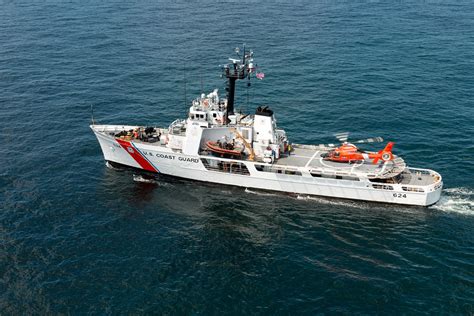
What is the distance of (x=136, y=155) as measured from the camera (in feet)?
204

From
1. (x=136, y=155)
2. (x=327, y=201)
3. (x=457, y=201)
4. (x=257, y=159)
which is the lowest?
(x=327, y=201)

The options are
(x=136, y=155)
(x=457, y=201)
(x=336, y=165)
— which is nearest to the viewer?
(x=457, y=201)

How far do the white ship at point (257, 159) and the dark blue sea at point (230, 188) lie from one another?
1.80 meters

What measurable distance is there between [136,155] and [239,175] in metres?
14.2

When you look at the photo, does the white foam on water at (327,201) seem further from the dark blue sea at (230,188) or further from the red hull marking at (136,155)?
the red hull marking at (136,155)

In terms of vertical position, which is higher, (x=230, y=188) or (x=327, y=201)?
(x=230, y=188)

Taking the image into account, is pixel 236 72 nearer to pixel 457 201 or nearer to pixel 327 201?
pixel 327 201

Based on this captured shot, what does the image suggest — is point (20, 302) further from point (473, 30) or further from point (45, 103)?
point (473, 30)

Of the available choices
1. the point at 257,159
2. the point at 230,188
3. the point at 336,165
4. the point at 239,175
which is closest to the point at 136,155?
the point at 230,188

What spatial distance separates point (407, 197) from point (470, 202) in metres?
6.93

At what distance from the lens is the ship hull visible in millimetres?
54938

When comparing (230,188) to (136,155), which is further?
(136,155)

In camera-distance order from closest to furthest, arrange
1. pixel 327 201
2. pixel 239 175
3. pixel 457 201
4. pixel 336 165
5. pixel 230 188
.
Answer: pixel 457 201
pixel 327 201
pixel 336 165
pixel 239 175
pixel 230 188

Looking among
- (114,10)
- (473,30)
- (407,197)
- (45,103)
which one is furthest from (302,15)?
(407,197)
